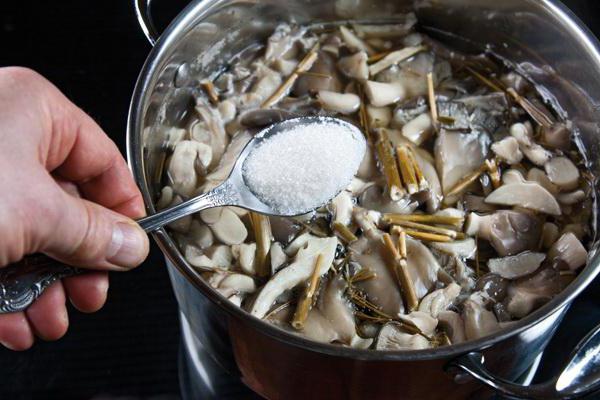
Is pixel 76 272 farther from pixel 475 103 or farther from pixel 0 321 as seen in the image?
pixel 475 103

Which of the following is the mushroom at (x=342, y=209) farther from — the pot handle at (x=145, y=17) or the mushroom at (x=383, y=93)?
the pot handle at (x=145, y=17)

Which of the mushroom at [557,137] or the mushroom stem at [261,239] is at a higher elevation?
the mushroom at [557,137]

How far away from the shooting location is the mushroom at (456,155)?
1.27 metres

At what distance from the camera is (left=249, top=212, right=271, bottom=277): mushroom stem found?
1147 millimetres

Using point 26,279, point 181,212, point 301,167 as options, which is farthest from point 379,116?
point 26,279

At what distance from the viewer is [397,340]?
3.47 ft

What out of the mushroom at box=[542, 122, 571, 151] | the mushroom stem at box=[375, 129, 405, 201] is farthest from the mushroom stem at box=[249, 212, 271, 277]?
the mushroom at box=[542, 122, 571, 151]

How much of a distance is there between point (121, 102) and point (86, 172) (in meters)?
0.53

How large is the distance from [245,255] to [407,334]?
281mm

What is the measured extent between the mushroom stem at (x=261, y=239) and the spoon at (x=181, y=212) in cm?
3

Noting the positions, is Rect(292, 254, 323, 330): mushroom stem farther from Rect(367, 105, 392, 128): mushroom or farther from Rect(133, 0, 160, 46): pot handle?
Rect(133, 0, 160, 46): pot handle

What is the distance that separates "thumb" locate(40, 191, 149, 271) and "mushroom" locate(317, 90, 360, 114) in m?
0.55

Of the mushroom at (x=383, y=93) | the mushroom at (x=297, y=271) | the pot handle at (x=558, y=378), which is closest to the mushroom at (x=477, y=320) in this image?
the pot handle at (x=558, y=378)

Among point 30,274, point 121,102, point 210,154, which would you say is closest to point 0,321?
point 30,274
